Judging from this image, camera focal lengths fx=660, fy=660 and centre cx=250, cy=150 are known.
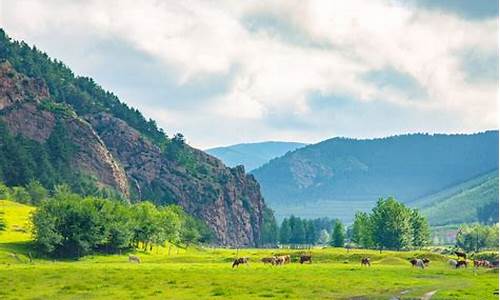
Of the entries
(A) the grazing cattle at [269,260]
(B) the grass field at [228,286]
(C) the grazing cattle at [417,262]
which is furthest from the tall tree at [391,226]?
(B) the grass field at [228,286]

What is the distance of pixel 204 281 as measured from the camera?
221ft

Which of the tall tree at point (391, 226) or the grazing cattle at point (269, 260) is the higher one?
the tall tree at point (391, 226)

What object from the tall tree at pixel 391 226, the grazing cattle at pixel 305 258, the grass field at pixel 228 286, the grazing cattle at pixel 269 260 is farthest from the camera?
the tall tree at pixel 391 226

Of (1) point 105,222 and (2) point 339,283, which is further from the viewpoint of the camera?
(1) point 105,222

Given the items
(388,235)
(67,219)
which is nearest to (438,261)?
(388,235)

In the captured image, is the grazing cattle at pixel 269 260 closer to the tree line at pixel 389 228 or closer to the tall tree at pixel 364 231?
the tree line at pixel 389 228

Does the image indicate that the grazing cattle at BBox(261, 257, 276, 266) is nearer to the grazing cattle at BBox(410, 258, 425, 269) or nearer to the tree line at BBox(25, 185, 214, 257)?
the grazing cattle at BBox(410, 258, 425, 269)

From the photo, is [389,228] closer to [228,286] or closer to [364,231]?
[364,231]

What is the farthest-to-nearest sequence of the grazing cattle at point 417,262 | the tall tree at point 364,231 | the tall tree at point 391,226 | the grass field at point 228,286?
the tall tree at point 364,231
the tall tree at point 391,226
the grazing cattle at point 417,262
the grass field at point 228,286

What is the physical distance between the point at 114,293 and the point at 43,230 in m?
72.7

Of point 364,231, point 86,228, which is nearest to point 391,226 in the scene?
point 364,231

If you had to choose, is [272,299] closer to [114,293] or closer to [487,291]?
[114,293]

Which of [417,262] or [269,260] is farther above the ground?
[269,260]

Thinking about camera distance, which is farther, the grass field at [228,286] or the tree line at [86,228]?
the tree line at [86,228]
